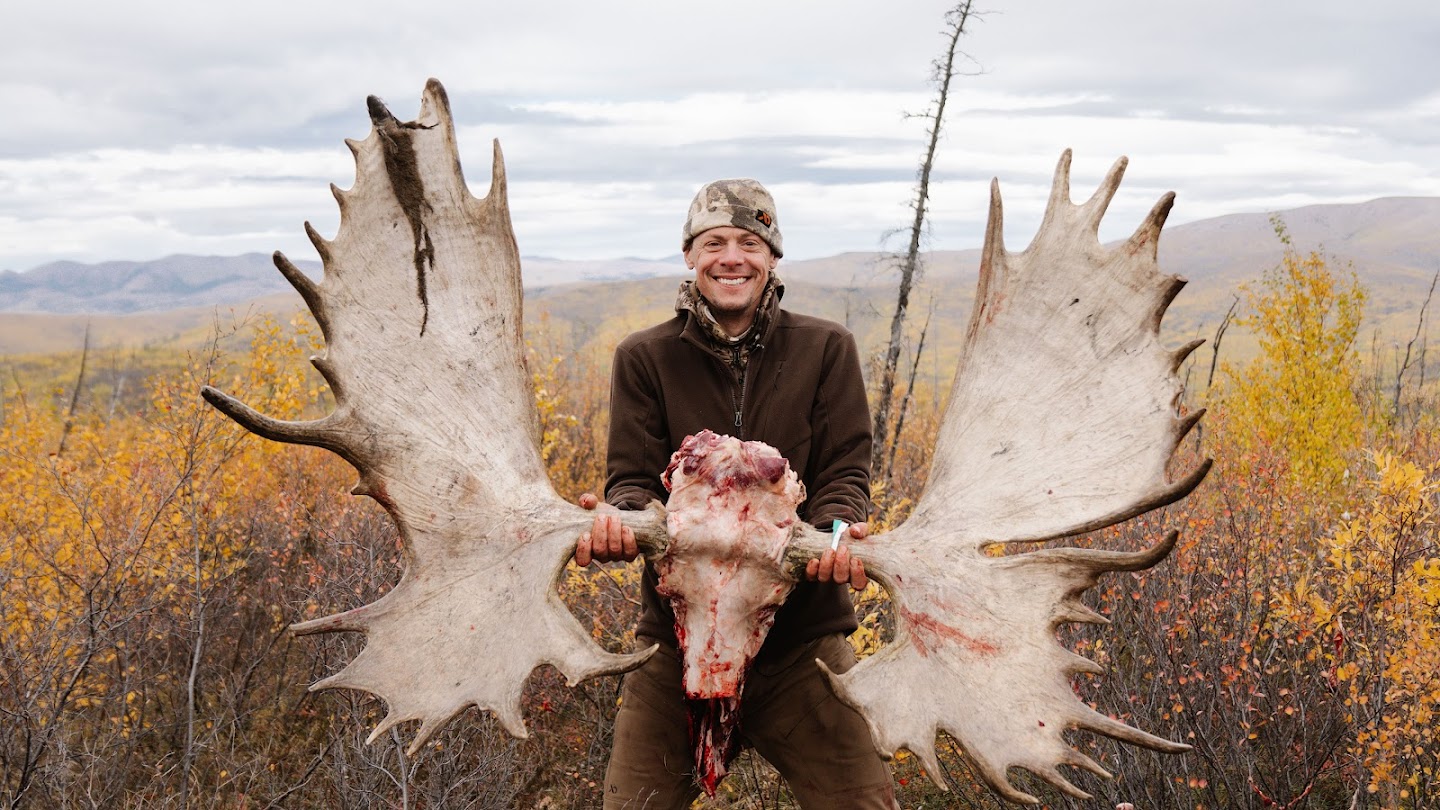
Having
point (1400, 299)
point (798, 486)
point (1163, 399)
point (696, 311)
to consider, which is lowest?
point (1400, 299)

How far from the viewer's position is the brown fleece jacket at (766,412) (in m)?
3.41

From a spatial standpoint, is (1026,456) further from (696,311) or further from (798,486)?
(696,311)

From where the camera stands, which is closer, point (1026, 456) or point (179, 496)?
point (1026, 456)

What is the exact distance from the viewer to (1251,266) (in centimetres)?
19188

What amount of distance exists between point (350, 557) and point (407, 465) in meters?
4.64

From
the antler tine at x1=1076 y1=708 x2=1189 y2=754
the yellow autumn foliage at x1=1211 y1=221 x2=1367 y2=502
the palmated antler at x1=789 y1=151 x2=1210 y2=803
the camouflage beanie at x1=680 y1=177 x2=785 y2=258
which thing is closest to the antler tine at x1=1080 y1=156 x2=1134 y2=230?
the palmated antler at x1=789 y1=151 x2=1210 y2=803

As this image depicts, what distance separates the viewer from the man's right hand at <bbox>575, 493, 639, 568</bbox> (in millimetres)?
2826

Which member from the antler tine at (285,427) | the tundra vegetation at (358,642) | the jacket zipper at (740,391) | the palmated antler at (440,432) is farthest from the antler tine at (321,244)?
the tundra vegetation at (358,642)

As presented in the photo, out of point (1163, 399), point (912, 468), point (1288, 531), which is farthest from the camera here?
point (912, 468)

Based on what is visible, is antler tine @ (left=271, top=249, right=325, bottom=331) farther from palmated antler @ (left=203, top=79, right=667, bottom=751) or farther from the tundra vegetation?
the tundra vegetation

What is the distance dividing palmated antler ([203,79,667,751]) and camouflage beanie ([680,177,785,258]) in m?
0.70

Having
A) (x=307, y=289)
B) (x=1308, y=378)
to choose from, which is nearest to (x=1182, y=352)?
(x=307, y=289)

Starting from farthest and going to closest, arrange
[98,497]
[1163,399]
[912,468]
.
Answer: [912,468] → [98,497] → [1163,399]

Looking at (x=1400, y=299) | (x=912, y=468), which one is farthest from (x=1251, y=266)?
(x=912, y=468)
